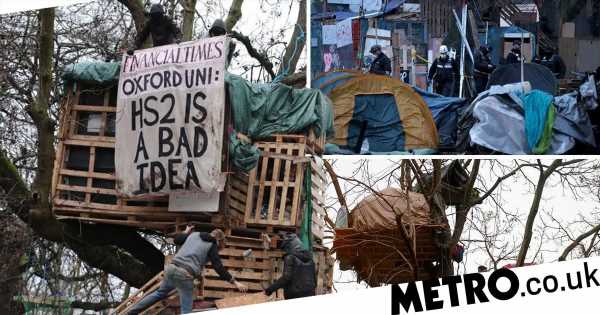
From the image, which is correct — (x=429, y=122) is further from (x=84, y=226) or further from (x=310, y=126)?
(x=84, y=226)

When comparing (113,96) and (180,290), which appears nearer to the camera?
(180,290)

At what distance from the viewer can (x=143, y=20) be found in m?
19.2

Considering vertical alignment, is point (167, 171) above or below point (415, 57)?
below

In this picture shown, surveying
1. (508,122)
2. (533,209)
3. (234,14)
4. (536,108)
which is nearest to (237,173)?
(508,122)

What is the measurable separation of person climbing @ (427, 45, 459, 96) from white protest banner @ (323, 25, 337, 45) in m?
1.52

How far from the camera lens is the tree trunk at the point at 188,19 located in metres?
19.1

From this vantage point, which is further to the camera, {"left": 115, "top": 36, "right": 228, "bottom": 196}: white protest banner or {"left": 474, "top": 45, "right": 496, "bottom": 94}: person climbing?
{"left": 474, "top": 45, "right": 496, "bottom": 94}: person climbing

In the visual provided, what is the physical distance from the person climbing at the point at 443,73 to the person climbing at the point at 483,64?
300 mm

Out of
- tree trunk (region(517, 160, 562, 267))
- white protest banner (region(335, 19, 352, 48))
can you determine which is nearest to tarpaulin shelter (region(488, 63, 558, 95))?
white protest banner (region(335, 19, 352, 48))

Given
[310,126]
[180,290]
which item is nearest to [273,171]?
[310,126]

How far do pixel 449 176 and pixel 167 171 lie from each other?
5.78 m

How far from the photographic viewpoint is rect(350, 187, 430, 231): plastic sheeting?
18609 mm

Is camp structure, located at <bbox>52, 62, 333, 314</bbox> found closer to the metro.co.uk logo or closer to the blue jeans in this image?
the blue jeans

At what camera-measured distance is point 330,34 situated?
711 inches
